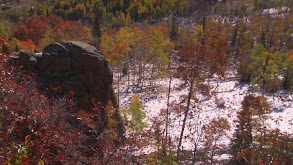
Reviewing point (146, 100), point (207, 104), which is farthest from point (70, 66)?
point (207, 104)

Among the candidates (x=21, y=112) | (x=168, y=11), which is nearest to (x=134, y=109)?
(x=21, y=112)

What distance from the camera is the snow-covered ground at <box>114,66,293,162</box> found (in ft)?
72.3

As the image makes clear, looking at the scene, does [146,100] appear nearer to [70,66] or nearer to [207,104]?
[207,104]

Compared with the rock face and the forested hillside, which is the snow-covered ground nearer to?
the forested hillside

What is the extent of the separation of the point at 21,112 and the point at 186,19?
3216 inches

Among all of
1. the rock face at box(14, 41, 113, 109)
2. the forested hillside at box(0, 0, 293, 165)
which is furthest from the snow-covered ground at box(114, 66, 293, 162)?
the rock face at box(14, 41, 113, 109)

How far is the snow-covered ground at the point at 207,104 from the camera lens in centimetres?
2205

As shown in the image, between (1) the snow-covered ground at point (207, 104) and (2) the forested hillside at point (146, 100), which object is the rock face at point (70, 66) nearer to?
(2) the forested hillside at point (146, 100)

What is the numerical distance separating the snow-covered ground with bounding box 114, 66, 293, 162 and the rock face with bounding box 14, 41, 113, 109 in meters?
7.63

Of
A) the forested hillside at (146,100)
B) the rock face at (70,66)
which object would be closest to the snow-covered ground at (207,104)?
the forested hillside at (146,100)

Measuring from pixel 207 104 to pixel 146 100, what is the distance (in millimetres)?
8014

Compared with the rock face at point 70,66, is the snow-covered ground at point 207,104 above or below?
below

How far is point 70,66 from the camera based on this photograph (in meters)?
13.7

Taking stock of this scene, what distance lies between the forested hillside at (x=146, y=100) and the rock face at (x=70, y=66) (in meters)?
0.06
